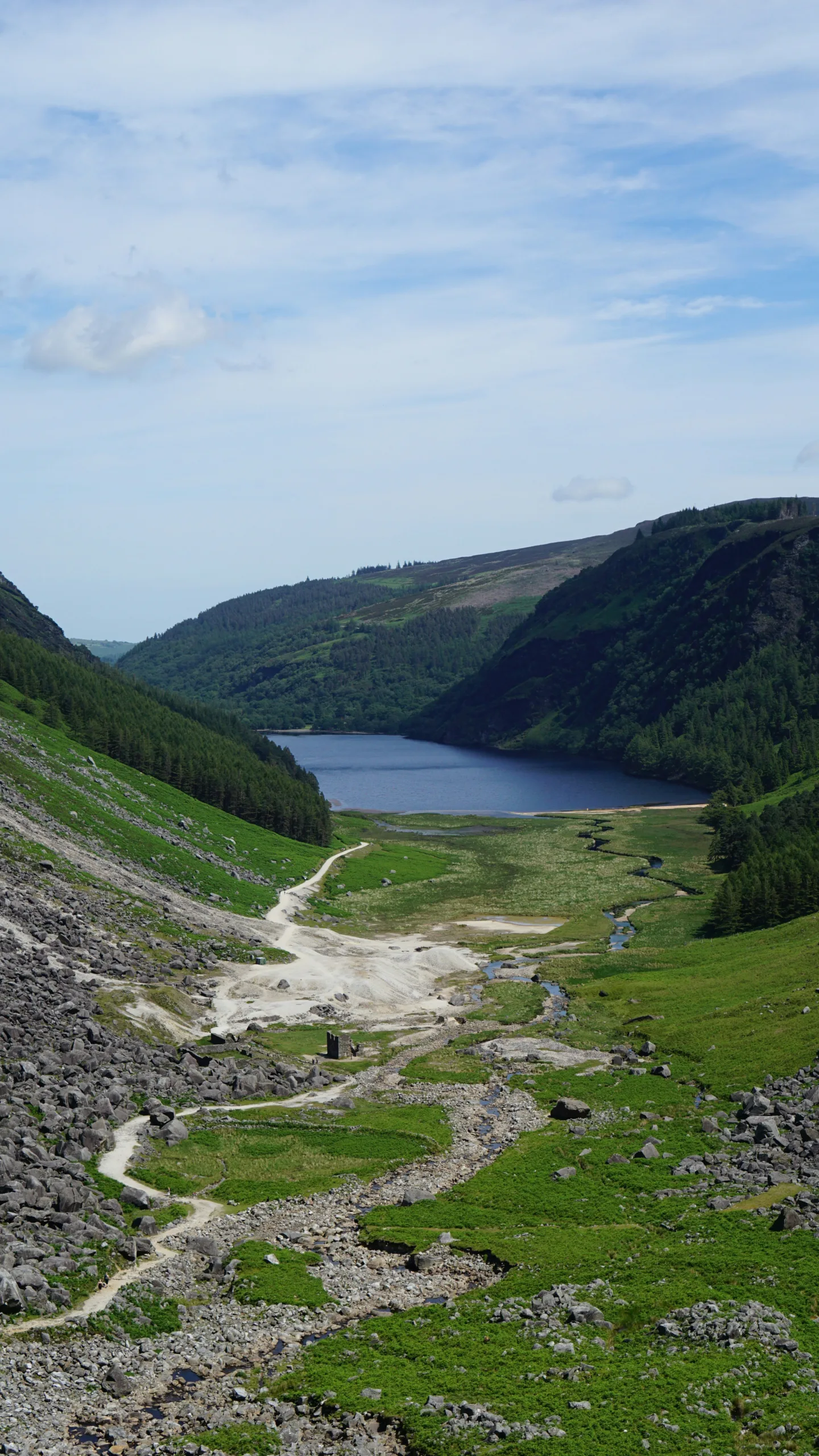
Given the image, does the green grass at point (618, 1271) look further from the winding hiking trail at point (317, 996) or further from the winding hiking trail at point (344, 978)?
the winding hiking trail at point (344, 978)

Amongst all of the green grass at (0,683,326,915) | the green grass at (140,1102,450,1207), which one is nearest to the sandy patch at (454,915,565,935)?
the green grass at (0,683,326,915)

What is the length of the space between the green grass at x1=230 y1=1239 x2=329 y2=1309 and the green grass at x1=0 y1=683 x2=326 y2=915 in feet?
269

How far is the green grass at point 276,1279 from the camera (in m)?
47.8

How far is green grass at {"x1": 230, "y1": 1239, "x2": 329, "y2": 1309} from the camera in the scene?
47781mm

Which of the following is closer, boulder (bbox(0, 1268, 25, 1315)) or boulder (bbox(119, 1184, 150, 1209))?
boulder (bbox(0, 1268, 25, 1315))

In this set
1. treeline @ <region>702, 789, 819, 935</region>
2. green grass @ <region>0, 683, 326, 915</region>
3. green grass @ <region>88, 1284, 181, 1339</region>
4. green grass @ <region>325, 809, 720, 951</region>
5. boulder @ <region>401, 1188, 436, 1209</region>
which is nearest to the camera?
green grass @ <region>88, 1284, 181, 1339</region>

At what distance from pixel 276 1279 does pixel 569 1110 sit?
28.3 meters

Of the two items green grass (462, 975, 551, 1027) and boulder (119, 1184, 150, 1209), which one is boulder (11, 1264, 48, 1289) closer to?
boulder (119, 1184, 150, 1209)

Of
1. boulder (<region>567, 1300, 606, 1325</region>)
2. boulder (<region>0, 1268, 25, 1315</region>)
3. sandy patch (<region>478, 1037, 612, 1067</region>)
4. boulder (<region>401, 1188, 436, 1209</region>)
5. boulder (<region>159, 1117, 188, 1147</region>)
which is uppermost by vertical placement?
boulder (<region>0, 1268, 25, 1315</region>)

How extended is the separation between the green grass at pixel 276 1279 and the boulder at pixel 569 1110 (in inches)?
972

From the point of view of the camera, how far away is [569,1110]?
72.9 m

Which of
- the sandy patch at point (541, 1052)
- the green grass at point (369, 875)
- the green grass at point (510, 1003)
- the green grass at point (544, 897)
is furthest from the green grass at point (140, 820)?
the sandy patch at point (541, 1052)

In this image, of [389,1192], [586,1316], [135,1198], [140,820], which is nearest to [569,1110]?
[389,1192]

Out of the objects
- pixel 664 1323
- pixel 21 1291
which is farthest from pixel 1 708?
pixel 664 1323
